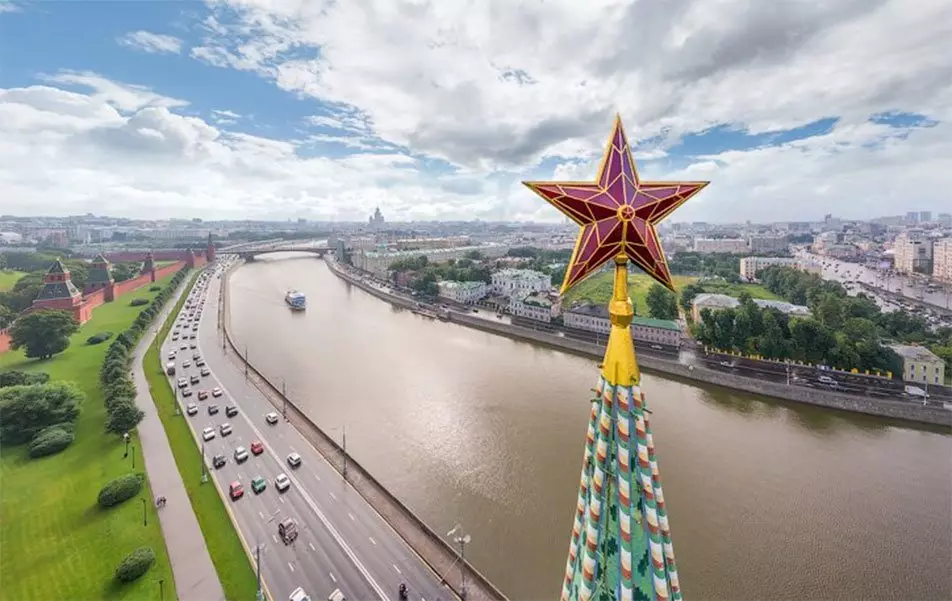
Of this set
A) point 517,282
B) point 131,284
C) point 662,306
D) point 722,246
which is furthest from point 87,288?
point 722,246

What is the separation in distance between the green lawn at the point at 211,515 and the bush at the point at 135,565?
1.10 metres

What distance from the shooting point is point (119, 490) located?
10602 mm

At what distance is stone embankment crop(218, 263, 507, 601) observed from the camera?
28.5 feet

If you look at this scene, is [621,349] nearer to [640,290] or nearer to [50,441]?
[50,441]

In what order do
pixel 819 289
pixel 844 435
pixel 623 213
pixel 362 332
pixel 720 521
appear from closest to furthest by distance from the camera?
pixel 623 213
pixel 720 521
pixel 844 435
pixel 362 332
pixel 819 289

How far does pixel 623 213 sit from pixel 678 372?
20000mm

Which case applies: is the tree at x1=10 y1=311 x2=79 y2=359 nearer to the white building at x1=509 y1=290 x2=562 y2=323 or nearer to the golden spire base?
the white building at x1=509 y1=290 x2=562 y2=323

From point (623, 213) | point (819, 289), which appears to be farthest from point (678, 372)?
point (819, 289)

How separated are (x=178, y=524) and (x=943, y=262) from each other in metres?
70.1

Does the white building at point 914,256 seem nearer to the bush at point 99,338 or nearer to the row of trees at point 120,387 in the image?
the row of trees at point 120,387

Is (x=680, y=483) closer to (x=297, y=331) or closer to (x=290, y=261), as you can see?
(x=297, y=331)

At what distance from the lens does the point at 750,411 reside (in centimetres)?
1756

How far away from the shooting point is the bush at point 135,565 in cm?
837

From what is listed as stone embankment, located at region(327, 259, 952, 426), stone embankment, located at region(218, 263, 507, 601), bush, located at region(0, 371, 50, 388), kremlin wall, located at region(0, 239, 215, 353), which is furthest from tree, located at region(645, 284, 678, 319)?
kremlin wall, located at region(0, 239, 215, 353)
